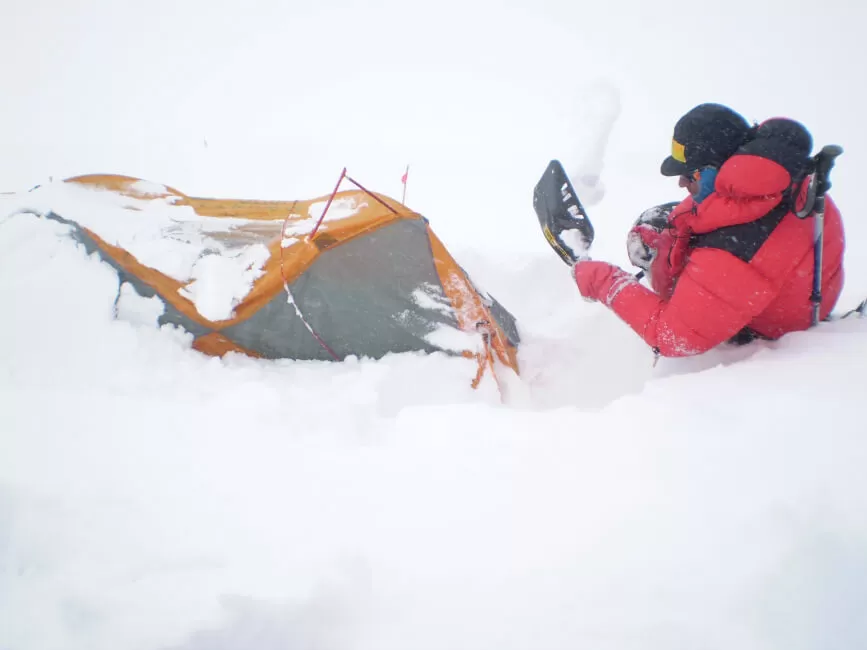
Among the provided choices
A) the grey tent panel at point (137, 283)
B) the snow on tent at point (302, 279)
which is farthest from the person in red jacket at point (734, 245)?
the grey tent panel at point (137, 283)

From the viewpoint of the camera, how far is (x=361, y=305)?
6.25ft

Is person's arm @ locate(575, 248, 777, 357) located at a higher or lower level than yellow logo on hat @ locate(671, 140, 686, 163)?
lower

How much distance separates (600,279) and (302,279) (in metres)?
1.21

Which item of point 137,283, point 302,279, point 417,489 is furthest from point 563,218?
point 137,283

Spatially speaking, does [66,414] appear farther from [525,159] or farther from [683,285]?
[525,159]

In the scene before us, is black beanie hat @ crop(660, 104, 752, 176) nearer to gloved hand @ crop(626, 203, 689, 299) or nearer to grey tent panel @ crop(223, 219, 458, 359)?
gloved hand @ crop(626, 203, 689, 299)

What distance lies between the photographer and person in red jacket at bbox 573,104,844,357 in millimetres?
1439

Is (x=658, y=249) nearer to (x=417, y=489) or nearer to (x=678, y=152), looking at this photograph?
(x=678, y=152)

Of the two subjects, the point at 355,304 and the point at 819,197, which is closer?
the point at 819,197

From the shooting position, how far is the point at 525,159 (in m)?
6.82

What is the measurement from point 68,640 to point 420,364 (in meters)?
1.29

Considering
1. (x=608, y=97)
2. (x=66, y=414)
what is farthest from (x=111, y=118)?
(x=66, y=414)

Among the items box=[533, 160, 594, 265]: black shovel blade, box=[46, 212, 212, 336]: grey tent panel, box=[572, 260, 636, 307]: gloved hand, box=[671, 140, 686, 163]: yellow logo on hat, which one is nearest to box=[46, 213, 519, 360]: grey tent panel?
box=[46, 212, 212, 336]: grey tent panel

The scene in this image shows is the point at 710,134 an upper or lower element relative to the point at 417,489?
upper
